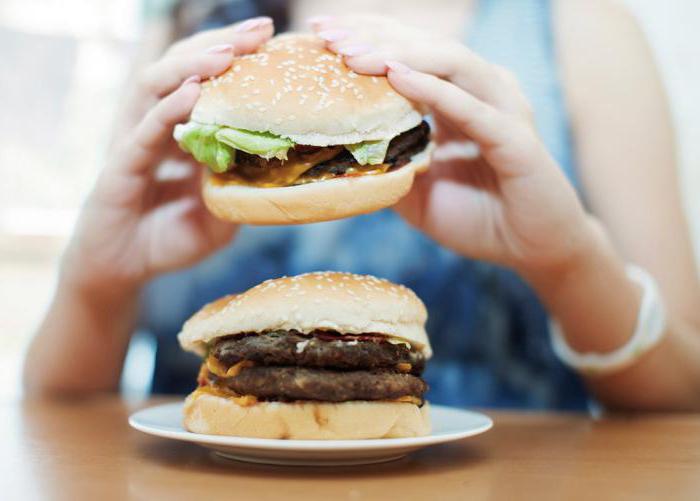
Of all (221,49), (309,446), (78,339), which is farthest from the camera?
(78,339)

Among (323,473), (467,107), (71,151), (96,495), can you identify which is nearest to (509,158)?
(467,107)

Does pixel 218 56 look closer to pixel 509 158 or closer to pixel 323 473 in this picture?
pixel 509 158

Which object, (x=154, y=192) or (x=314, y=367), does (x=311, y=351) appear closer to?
(x=314, y=367)

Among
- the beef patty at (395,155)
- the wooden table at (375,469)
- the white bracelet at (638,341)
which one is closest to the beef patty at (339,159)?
the beef patty at (395,155)

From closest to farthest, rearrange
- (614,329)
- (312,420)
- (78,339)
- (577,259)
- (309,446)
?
(309,446) → (312,420) → (577,259) → (614,329) → (78,339)

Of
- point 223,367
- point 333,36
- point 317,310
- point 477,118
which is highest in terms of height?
point 333,36

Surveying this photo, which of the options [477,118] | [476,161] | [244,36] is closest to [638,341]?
[476,161]

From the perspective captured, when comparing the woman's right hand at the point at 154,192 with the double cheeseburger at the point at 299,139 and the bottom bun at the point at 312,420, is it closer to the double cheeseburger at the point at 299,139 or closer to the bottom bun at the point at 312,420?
the double cheeseburger at the point at 299,139

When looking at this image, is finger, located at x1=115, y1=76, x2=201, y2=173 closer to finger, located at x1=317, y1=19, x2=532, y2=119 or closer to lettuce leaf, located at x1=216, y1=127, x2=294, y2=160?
lettuce leaf, located at x1=216, y1=127, x2=294, y2=160
